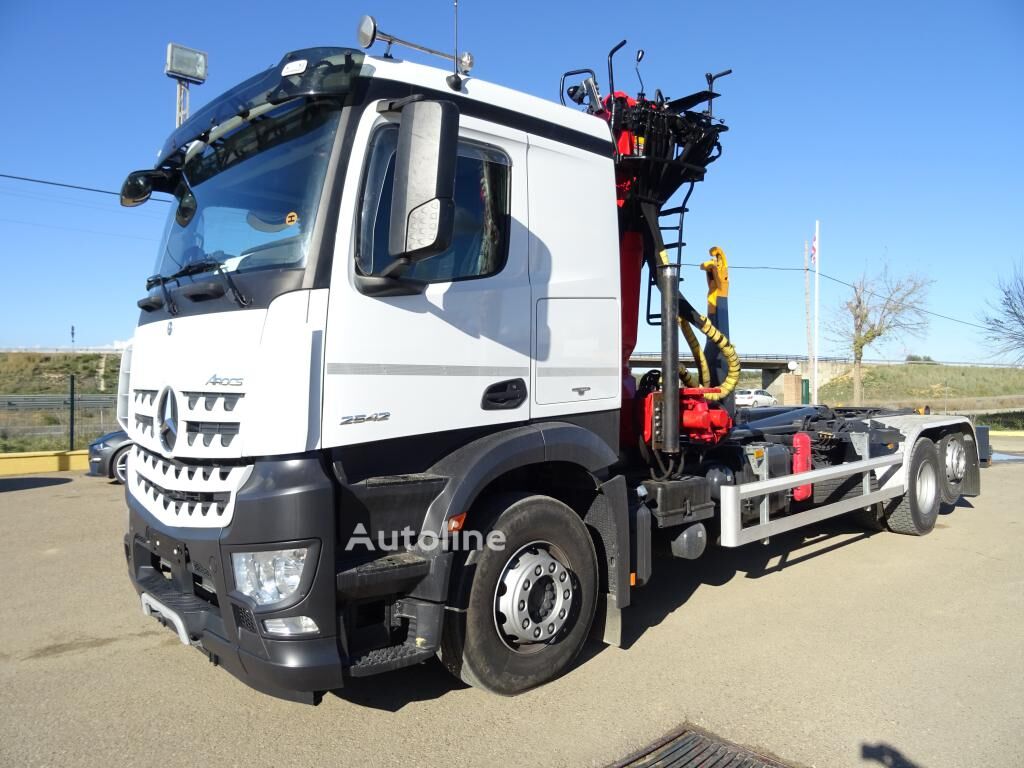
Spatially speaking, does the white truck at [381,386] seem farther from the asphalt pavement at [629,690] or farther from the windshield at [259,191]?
the asphalt pavement at [629,690]

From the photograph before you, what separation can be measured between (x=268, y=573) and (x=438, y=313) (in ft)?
4.42

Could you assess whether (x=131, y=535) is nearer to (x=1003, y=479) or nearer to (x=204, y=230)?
(x=204, y=230)

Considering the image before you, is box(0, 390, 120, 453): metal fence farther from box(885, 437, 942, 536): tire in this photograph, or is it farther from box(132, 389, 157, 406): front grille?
box(885, 437, 942, 536): tire

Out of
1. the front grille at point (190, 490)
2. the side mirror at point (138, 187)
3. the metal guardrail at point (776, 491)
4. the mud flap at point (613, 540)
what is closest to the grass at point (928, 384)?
the metal guardrail at point (776, 491)

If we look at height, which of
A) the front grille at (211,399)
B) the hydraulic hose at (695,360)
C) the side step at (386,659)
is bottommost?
the side step at (386,659)

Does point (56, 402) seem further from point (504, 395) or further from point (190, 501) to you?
point (504, 395)

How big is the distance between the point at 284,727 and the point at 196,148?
9.72ft

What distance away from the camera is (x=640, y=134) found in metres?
4.98

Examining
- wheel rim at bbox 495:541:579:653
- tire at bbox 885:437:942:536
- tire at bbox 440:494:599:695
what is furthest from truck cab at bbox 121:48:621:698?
tire at bbox 885:437:942:536

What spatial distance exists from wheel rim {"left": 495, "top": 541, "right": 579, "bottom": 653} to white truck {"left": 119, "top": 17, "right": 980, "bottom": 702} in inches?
0.6

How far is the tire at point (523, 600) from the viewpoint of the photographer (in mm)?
3412

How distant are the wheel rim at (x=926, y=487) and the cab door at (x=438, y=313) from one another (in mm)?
5904

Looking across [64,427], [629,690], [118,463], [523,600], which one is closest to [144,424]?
[523,600]

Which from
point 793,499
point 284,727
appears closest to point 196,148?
point 284,727
